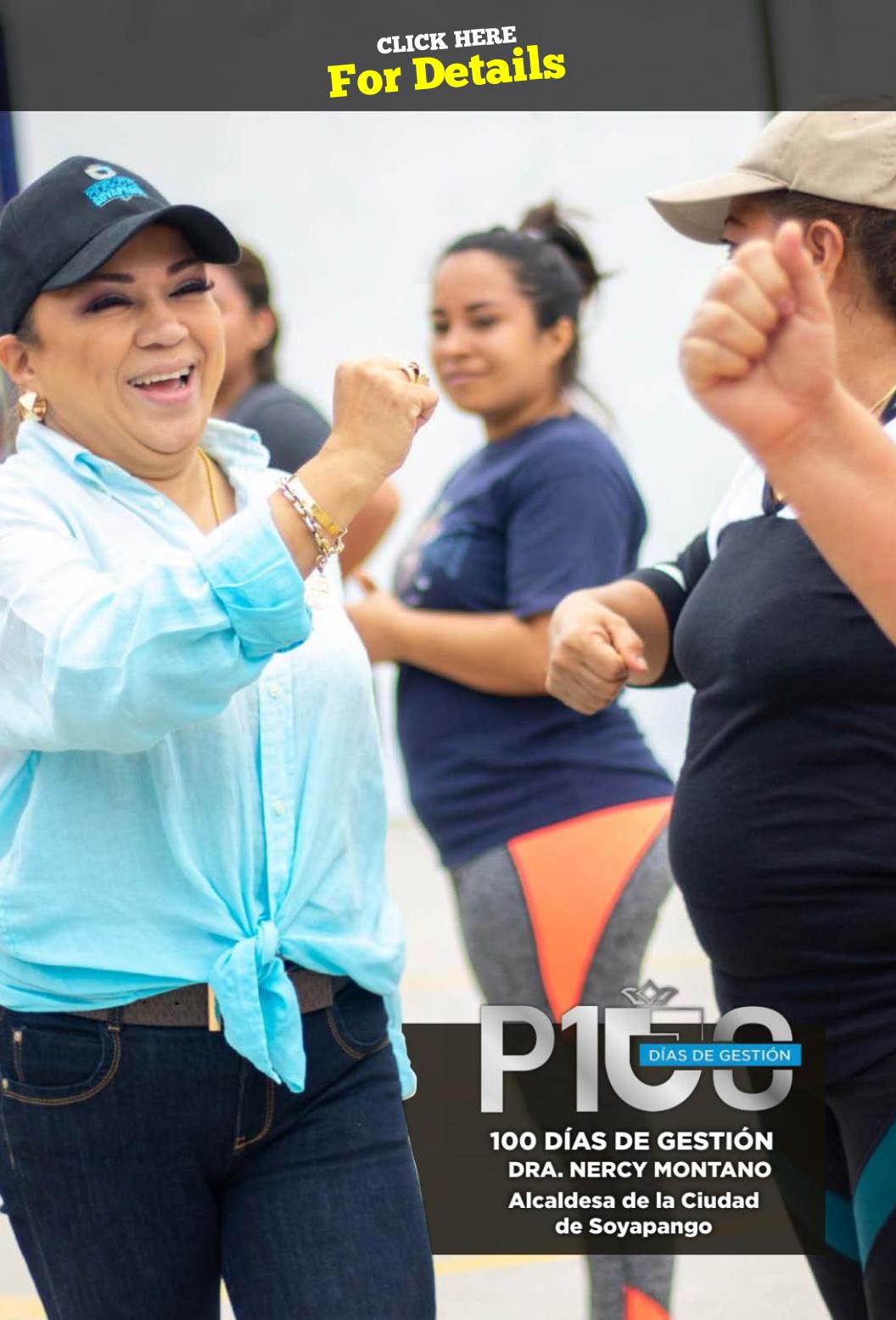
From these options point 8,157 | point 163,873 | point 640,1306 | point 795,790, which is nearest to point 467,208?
point 8,157

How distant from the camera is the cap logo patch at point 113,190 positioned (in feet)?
5.93

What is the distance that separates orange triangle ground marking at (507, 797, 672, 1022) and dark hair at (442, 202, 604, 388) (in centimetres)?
81

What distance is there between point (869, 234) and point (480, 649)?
1.25 metres

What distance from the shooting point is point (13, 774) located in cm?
178

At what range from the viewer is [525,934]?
286 cm

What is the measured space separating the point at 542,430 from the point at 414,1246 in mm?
1609

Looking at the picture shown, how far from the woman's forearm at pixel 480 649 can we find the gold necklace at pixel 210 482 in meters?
1.00

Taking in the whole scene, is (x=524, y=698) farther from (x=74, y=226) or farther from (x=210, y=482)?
(x=74, y=226)

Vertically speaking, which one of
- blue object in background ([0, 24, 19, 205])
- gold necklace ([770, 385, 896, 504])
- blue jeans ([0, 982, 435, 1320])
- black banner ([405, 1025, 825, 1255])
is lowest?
black banner ([405, 1025, 825, 1255])

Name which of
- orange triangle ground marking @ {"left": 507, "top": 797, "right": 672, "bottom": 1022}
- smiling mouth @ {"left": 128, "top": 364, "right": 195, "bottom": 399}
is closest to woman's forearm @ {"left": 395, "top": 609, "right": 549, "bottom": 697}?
orange triangle ground marking @ {"left": 507, "top": 797, "right": 672, "bottom": 1022}

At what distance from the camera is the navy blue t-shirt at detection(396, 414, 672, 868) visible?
2916 mm
